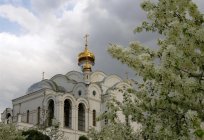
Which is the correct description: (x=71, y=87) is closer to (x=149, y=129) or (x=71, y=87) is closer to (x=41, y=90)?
(x=41, y=90)

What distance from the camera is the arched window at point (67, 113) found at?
154ft

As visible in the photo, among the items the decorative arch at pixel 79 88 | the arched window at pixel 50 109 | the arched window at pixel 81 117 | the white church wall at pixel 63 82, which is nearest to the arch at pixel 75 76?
the white church wall at pixel 63 82

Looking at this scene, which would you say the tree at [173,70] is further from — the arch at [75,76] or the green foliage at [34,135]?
the arch at [75,76]

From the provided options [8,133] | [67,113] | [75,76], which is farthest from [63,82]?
[8,133]

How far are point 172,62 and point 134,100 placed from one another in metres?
2.00

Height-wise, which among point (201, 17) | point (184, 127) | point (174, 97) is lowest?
point (184, 127)

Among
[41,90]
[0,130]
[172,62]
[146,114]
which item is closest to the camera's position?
[172,62]

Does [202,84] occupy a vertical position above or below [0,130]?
below

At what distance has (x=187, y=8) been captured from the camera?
8344 millimetres

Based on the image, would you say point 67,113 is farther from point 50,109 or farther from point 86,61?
point 86,61

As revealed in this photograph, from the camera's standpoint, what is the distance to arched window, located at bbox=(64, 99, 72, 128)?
154 feet

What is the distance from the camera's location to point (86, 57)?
5466cm

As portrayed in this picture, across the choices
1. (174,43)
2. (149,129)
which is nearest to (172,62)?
(174,43)

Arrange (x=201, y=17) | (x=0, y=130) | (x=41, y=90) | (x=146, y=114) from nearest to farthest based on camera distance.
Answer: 1. (x=201, y=17)
2. (x=146, y=114)
3. (x=0, y=130)
4. (x=41, y=90)
